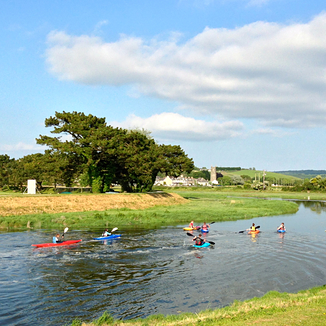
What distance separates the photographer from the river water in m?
17.2

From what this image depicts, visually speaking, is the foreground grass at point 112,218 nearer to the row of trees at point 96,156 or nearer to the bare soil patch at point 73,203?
the bare soil patch at point 73,203

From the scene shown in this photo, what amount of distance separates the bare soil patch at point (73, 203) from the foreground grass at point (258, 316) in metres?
37.1

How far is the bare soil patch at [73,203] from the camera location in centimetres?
4759

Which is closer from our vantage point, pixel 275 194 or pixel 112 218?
pixel 112 218

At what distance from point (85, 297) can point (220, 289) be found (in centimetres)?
779

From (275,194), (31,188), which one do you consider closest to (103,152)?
(31,188)

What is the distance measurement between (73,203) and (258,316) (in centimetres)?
4517

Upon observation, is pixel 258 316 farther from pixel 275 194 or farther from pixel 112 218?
pixel 275 194

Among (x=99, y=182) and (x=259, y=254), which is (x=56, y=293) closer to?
(x=259, y=254)

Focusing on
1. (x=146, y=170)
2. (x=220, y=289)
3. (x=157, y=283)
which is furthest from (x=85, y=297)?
(x=146, y=170)

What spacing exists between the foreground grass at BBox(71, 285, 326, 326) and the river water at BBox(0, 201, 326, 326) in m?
1.94

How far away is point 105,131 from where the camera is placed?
6662 cm

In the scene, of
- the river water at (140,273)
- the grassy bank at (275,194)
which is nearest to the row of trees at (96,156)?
the river water at (140,273)

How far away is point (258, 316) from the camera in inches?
539
